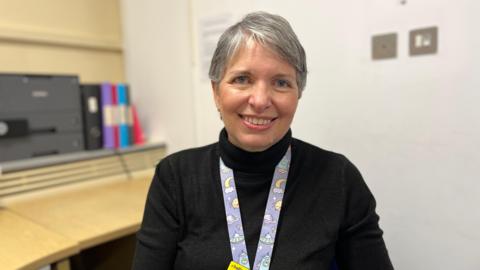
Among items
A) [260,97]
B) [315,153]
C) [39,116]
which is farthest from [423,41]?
[39,116]

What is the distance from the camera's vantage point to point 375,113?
139cm

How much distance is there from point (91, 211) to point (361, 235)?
1138 millimetres

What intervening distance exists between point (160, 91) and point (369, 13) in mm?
1342

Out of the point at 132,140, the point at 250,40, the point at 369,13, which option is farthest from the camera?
the point at 132,140

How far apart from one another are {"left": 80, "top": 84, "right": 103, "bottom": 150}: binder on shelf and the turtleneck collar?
1275 mm

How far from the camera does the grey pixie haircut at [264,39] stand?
969mm

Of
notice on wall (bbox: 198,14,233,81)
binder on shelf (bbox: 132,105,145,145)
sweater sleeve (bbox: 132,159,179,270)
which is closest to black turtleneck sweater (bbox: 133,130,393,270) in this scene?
sweater sleeve (bbox: 132,159,179,270)

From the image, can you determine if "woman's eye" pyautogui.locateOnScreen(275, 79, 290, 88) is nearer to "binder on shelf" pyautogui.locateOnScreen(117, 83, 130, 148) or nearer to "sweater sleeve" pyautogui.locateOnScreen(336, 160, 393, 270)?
"sweater sleeve" pyautogui.locateOnScreen(336, 160, 393, 270)

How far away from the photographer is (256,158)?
106 cm

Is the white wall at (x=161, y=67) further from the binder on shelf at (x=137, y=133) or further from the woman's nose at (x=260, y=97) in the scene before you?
→ the woman's nose at (x=260, y=97)

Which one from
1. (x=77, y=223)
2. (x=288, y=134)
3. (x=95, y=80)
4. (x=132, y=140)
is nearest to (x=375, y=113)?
(x=288, y=134)

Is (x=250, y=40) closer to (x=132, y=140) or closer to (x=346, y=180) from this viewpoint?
(x=346, y=180)

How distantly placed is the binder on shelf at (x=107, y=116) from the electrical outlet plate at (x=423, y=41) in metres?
1.57

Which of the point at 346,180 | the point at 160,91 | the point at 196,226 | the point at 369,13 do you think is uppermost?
the point at 369,13
